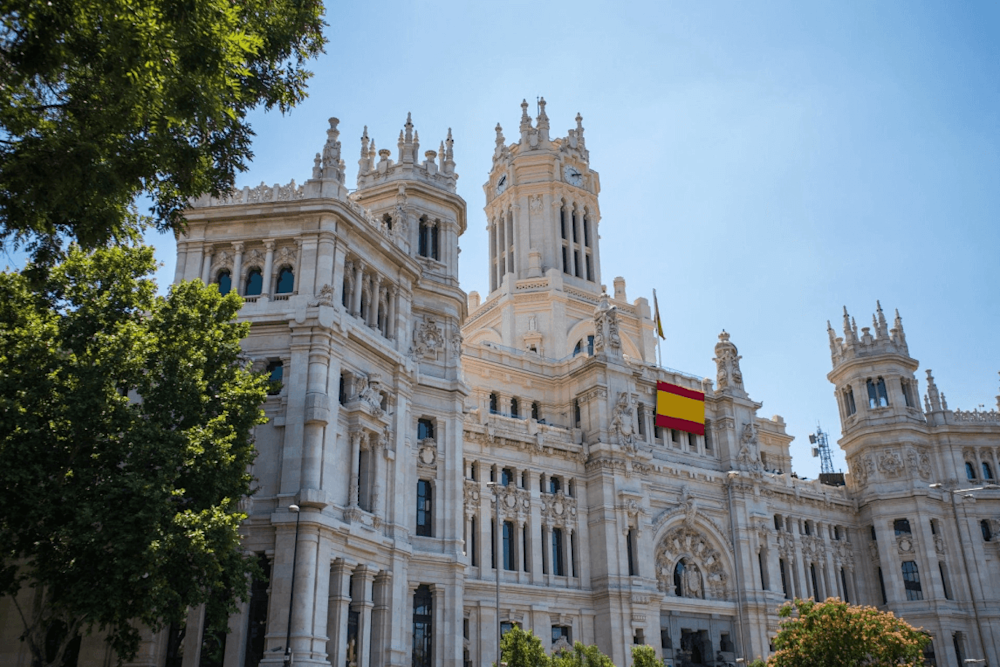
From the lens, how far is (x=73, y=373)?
2702 cm

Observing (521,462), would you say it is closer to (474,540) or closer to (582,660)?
(474,540)

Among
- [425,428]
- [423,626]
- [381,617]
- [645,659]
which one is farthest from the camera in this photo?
[425,428]

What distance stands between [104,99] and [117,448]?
1384cm

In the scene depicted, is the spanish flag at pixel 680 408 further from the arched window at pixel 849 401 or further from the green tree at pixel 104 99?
the green tree at pixel 104 99

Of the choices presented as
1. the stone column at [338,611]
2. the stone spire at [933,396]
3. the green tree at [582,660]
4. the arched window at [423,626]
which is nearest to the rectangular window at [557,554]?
the green tree at [582,660]

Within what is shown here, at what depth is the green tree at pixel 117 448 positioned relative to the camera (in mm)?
25719

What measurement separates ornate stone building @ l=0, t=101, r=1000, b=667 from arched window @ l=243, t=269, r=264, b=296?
0.25ft

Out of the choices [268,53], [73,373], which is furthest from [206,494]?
Result: [268,53]

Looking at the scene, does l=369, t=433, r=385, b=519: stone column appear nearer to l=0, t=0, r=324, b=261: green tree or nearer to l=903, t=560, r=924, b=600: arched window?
l=0, t=0, r=324, b=261: green tree

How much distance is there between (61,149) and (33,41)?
1.94 metres

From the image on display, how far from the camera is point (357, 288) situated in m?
39.9

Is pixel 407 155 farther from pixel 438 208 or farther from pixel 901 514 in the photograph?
pixel 901 514

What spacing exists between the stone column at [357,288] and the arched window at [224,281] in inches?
213

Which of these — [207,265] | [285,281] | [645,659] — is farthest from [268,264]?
[645,659]
